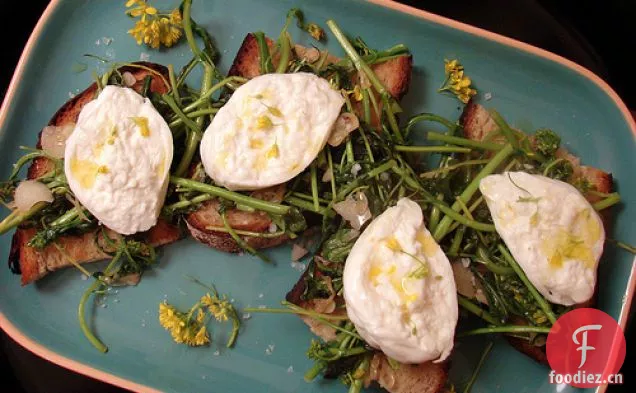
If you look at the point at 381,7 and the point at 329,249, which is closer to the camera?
the point at 329,249

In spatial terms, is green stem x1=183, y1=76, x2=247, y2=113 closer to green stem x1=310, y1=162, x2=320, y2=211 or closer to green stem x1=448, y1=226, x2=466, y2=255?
green stem x1=310, y1=162, x2=320, y2=211

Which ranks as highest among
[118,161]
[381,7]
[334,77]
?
[381,7]

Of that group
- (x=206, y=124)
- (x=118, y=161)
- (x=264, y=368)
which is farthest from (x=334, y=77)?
(x=264, y=368)

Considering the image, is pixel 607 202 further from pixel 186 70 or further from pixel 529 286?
pixel 186 70

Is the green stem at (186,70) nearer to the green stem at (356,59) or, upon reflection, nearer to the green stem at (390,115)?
the green stem at (356,59)

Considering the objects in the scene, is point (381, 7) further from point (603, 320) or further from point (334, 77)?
point (603, 320)

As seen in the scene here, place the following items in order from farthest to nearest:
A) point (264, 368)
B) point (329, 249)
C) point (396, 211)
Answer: point (264, 368)
point (329, 249)
point (396, 211)
